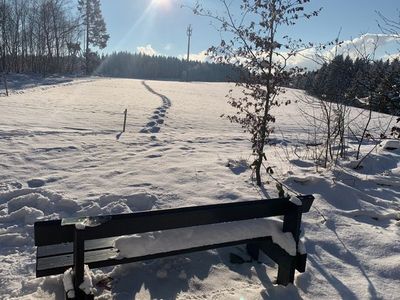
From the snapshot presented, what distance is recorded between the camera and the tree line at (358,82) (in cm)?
576

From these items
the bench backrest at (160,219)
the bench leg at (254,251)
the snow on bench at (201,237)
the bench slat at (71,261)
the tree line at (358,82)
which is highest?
the tree line at (358,82)

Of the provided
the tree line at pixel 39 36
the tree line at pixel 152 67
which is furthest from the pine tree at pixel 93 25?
the tree line at pixel 152 67


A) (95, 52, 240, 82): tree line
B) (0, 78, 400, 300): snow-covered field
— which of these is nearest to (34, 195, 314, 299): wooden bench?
(0, 78, 400, 300): snow-covered field

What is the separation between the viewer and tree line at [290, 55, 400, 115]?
18.9ft

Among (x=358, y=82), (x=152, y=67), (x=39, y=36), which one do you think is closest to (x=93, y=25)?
(x=39, y=36)

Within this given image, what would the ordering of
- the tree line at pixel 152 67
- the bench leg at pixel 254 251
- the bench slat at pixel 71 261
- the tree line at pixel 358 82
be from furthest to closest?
the tree line at pixel 152 67 < the tree line at pixel 358 82 < the bench leg at pixel 254 251 < the bench slat at pixel 71 261

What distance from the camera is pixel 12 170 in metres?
5.95

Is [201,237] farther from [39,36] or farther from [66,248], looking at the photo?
[39,36]

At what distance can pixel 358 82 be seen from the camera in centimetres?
621

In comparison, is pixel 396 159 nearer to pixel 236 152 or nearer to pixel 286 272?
pixel 236 152

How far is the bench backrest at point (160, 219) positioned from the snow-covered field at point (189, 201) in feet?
2.23

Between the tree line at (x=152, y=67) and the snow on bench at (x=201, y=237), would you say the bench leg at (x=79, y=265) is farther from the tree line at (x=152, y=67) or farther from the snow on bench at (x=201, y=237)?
the tree line at (x=152, y=67)

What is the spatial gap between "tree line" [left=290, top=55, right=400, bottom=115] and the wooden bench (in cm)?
313

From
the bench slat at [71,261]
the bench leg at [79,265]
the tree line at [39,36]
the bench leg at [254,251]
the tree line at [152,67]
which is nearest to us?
the bench leg at [79,265]
